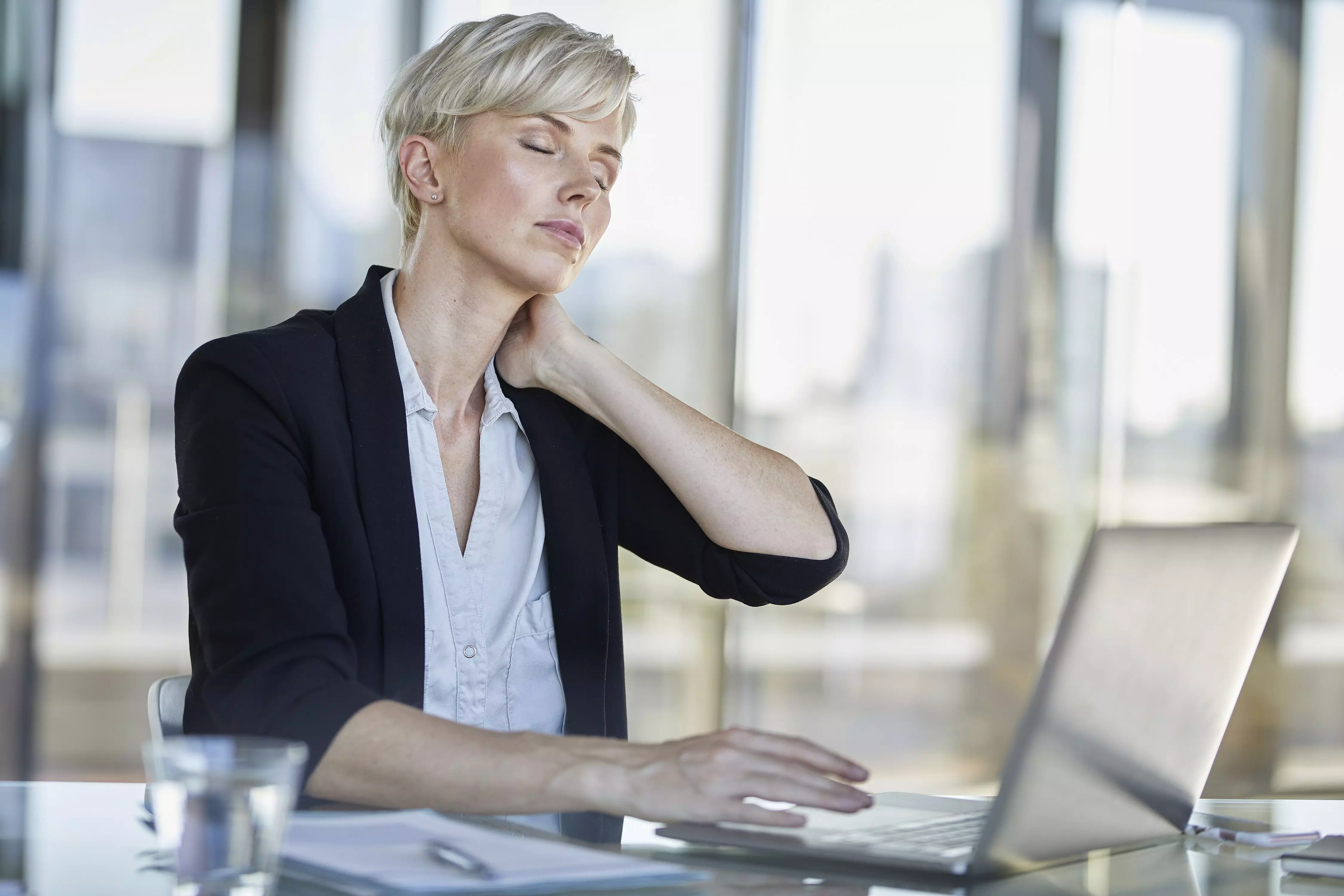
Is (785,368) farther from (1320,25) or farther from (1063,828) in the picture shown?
(1063,828)

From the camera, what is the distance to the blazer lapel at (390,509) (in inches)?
57.9

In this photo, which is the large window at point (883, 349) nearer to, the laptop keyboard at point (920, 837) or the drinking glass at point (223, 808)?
the laptop keyboard at point (920, 837)

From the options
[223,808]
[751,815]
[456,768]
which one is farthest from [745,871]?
[223,808]

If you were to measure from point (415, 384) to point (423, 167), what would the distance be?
0.30 metres

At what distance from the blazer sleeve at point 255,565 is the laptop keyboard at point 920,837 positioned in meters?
0.41

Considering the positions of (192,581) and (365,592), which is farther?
(365,592)

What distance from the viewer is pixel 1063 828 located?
965 millimetres

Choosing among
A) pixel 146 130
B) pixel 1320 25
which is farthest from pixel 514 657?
pixel 1320 25

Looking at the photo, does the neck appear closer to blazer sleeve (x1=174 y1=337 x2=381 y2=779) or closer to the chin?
the chin

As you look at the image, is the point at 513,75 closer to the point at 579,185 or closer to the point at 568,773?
the point at 579,185

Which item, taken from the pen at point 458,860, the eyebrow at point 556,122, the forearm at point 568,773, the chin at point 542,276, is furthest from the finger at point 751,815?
the eyebrow at point 556,122

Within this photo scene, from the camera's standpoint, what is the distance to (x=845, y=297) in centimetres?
394

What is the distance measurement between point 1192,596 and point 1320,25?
3903 mm

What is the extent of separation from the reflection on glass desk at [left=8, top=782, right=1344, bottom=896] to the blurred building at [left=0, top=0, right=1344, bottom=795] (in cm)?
247
